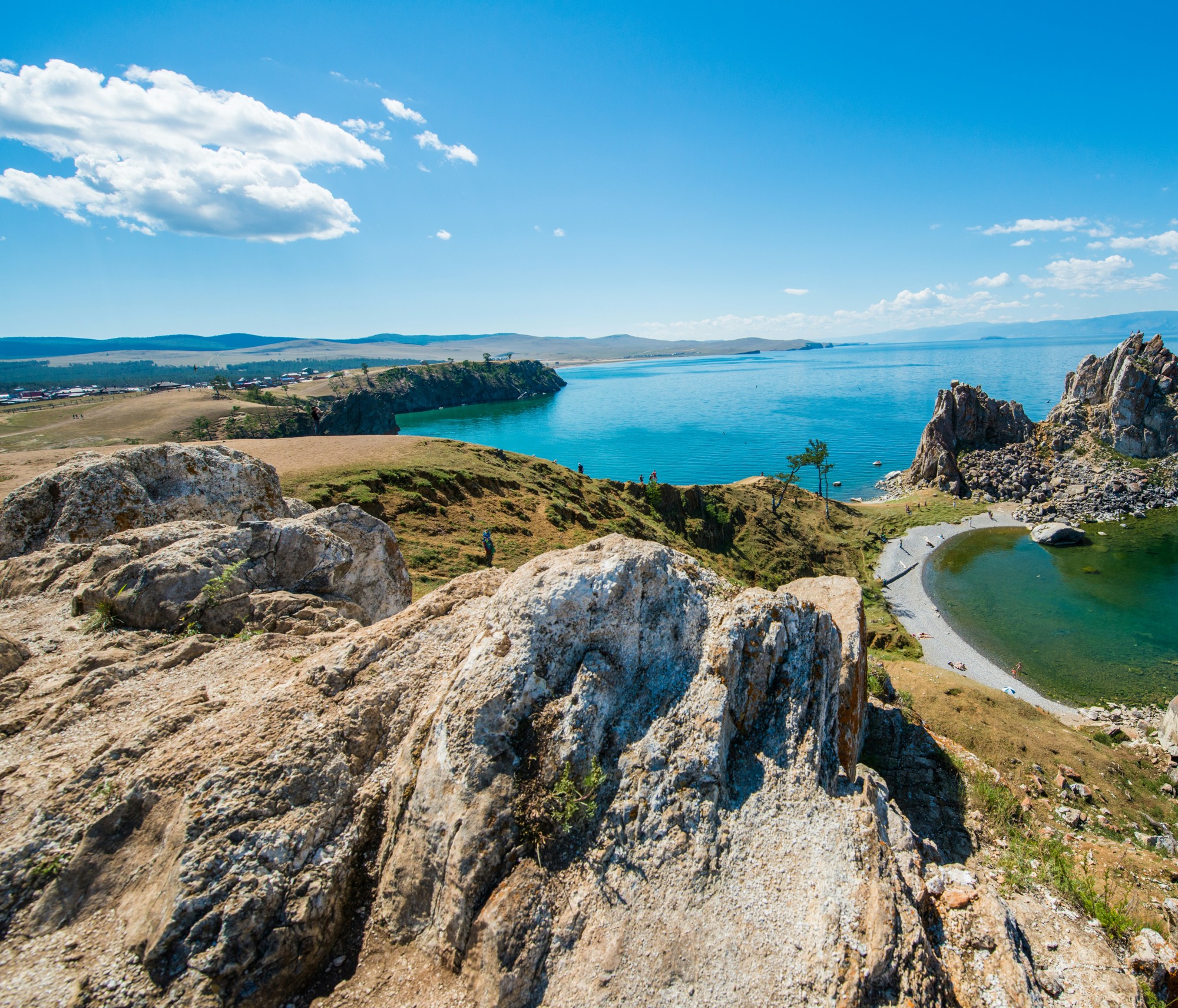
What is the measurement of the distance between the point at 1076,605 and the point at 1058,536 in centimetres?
1995

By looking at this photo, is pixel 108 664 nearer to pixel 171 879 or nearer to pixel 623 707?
pixel 171 879

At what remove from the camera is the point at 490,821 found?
8.05 meters

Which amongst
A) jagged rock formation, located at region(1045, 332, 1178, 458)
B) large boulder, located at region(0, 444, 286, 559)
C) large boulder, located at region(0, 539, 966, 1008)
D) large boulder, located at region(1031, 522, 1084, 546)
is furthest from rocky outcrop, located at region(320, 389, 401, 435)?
jagged rock formation, located at region(1045, 332, 1178, 458)

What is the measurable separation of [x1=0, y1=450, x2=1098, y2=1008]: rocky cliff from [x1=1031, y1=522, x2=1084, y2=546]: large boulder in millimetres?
81049

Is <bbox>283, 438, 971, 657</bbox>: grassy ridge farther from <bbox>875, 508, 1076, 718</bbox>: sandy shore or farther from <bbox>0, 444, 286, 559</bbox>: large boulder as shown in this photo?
<bbox>0, 444, 286, 559</bbox>: large boulder

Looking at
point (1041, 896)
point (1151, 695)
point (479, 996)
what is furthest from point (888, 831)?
point (1151, 695)

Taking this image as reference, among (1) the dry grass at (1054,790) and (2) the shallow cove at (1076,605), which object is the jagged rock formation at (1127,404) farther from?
(1) the dry grass at (1054,790)

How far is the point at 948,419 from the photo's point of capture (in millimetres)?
101875

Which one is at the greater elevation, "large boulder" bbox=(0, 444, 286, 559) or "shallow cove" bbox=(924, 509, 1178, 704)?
"large boulder" bbox=(0, 444, 286, 559)

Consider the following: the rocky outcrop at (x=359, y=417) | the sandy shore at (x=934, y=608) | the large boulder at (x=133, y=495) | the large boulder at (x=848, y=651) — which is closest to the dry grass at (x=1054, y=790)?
the large boulder at (x=848, y=651)

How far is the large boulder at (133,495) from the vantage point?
17281 mm

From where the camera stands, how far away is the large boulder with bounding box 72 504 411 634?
13289 mm

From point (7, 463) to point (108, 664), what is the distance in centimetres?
4199

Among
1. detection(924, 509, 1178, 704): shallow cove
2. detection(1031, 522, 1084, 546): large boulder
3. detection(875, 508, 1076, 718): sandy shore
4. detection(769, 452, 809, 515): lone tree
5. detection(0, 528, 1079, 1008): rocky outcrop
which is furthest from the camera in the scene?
detection(1031, 522, 1084, 546): large boulder
